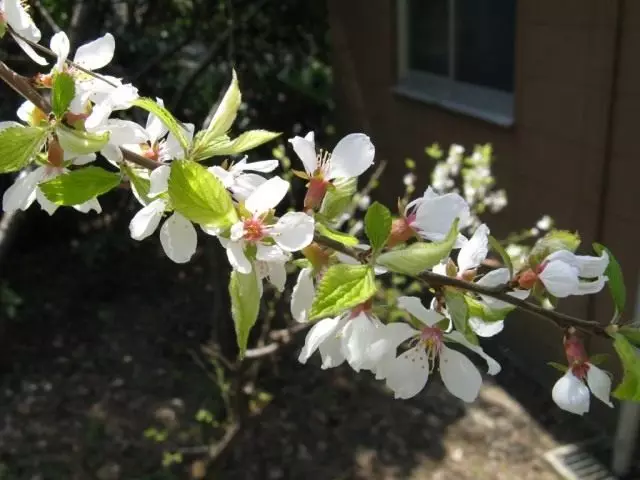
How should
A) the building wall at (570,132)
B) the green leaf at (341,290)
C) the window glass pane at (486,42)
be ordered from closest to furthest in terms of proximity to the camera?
the green leaf at (341,290)
the building wall at (570,132)
the window glass pane at (486,42)

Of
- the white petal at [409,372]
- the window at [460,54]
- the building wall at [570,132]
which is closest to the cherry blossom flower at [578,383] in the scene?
the white petal at [409,372]

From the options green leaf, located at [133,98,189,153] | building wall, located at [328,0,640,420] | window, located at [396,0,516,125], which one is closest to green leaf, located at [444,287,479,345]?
green leaf, located at [133,98,189,153]

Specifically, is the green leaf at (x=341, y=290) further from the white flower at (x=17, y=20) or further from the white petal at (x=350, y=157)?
the white flower at (x=17, y=20)

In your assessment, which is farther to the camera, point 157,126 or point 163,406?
point 163,406

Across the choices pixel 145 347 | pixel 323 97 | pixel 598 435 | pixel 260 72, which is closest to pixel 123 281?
pixel 145 347

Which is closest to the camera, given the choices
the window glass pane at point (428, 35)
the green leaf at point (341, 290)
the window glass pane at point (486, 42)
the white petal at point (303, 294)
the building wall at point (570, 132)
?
the green leaf at point (341, 290)

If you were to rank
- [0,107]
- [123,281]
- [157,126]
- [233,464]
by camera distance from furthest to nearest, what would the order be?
[123,281] < [0,107] < [233,464] < [157,126]

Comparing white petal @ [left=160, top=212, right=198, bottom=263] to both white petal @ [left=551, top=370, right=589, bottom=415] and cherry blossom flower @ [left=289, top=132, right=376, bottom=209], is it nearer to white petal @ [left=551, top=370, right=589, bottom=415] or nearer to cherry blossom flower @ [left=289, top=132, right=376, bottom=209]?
cherry blossom flower @ [left=289, top=132, right=376, bottom=209]

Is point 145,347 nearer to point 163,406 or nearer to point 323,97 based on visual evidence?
point 163,406
